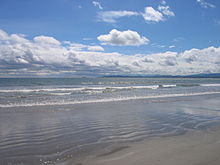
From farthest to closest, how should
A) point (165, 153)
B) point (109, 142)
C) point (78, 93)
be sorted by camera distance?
point (78, 93) < point (109, 142) < point (165, 153)

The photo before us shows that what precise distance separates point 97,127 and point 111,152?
3.00m

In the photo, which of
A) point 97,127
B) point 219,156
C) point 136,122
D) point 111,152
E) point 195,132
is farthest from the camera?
point 136,122

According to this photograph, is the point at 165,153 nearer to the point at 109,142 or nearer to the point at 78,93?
the point at 109,142

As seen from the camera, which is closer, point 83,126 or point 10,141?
point 10,141

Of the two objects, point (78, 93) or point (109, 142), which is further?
point (78, 93)

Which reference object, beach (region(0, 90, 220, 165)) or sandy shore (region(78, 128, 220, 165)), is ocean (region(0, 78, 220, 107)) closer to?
beach (region(0, 90, 220, 165))

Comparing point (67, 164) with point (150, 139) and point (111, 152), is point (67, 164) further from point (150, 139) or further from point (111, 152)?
point (150, 139)

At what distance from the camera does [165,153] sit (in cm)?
551

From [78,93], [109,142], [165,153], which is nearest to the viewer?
[165,153]

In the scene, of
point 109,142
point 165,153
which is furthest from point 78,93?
point 165,153

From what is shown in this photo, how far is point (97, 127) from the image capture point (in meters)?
8.57

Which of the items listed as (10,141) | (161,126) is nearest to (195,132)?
(161,126)

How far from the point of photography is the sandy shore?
4.96 meters

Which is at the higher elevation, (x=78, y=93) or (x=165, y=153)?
(x=78, y=93)
